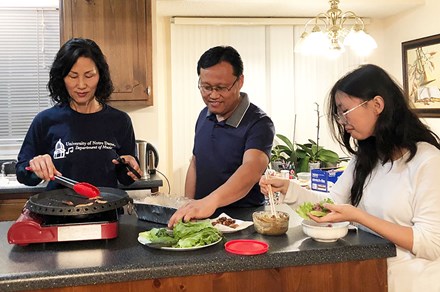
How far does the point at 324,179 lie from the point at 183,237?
1862 millimetres

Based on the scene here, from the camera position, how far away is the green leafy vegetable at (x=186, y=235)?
126cm

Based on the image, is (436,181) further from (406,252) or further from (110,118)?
(110,118)

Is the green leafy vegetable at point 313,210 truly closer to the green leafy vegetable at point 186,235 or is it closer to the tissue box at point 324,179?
the green leafy vegetable at point 186,235

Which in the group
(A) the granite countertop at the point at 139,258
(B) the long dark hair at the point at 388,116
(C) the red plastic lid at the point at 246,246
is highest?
(B) the long dark hair at the point at 388,116

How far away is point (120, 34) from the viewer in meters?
3.37

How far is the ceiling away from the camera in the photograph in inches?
149

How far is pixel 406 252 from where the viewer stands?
132 cm

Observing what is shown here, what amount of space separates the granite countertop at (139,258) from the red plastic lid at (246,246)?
0.02 metres

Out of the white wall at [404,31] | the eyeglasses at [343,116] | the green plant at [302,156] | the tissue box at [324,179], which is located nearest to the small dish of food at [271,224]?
the eyeglasses at [343,116]

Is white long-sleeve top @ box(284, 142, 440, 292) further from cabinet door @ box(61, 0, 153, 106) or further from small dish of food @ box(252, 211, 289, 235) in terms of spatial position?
cabinet door @ box(61, 0, 153, 106)

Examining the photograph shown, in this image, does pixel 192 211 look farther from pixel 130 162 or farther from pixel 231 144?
pixel 231 144

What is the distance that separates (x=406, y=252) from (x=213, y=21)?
3.26m

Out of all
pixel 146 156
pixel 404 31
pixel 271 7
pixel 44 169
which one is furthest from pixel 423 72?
pixel 44 169

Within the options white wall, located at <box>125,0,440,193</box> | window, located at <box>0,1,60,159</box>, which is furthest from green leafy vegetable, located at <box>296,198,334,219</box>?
window, located at <box>0,1,60,159</box>
